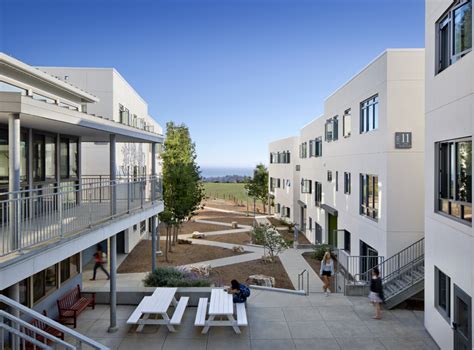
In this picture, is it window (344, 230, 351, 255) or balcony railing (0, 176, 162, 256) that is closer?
balcony railing (0, 176, 162, 256)

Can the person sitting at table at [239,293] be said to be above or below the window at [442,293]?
below

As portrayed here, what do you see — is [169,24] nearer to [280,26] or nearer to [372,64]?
[280,26]

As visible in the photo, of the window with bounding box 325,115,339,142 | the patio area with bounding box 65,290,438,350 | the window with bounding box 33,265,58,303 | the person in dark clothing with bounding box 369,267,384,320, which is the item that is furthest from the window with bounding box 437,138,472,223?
the window with bounding box 325,115,339,142

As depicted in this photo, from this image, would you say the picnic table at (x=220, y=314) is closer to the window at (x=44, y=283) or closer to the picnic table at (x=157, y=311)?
the picnic table at (x=157, y=311)

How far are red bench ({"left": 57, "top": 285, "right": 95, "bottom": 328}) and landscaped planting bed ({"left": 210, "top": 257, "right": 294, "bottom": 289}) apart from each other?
6.56 meters

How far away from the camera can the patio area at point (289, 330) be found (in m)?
10.1

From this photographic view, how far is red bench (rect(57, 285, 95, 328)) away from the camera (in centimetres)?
1151

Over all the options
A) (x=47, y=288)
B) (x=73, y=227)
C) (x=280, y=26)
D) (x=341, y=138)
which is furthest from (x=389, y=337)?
(x=280, y=26)

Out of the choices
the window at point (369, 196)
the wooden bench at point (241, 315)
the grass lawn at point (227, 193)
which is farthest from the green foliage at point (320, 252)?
the grass lawn at point (227, 193)

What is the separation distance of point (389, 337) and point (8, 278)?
9.20 meters

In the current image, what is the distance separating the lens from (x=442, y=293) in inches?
408

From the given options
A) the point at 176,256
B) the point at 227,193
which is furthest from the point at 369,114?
the point at 227,193

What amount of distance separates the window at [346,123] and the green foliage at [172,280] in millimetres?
11049

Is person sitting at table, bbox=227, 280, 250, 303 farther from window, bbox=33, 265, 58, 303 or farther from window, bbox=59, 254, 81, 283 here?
window, bbox=59, 254, 81, 283
